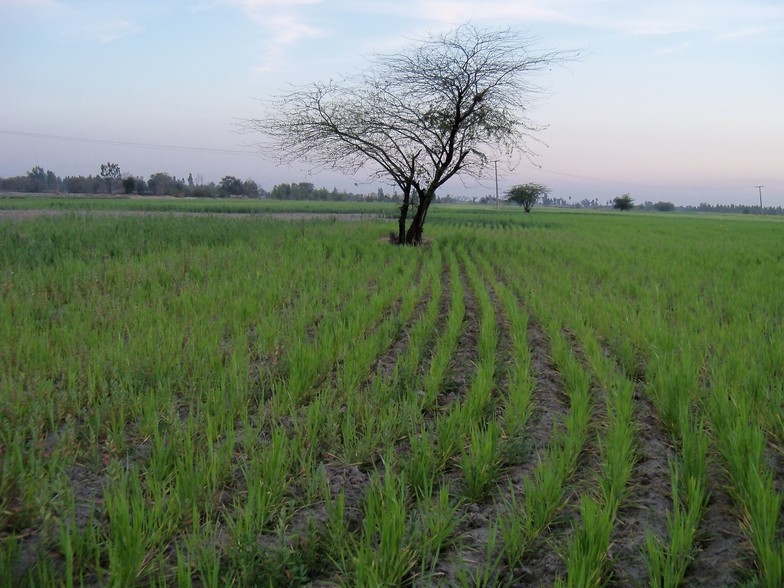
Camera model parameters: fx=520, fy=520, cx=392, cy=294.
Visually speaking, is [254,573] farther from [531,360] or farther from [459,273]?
[459,273]

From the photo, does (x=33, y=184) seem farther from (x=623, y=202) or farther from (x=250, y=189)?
(x=623, y=202)

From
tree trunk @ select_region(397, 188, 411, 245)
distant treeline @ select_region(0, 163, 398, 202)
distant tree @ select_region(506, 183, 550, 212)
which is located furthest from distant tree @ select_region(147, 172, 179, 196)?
tree trunk @ select_region(397, 188, 411, 245)

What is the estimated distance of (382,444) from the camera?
298 centimetres

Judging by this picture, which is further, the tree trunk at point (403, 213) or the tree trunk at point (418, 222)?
the tree trunk at point (403, 213)

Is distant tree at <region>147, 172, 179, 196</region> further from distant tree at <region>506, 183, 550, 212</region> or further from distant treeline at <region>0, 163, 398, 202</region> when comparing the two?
distant tree at <region>506, 183, 550, 212</region>

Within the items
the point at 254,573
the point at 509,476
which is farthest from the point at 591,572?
the point at 254,573

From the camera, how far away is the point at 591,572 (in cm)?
181

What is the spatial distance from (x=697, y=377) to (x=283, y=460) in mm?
3092

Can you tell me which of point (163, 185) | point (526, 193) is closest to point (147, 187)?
point (163, 185)

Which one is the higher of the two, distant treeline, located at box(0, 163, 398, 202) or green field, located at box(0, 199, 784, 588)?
distant treeline, located at box(0, 163, 398, 202)

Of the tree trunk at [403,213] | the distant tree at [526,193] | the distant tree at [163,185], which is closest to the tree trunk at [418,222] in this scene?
the tree trunk at [403,213]

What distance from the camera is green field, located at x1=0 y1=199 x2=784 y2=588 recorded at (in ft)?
6.39

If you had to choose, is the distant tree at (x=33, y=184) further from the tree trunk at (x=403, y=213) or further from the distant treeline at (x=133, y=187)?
the tree trunk at (x=403, y=213)

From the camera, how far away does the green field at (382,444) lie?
76.7 inches
